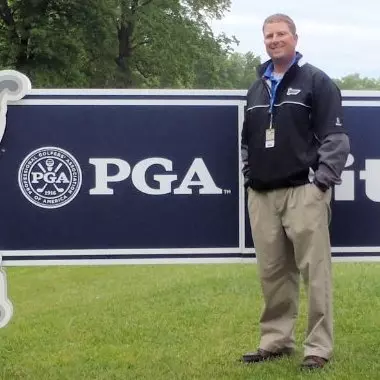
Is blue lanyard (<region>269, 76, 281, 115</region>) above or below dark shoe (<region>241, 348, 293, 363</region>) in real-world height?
above

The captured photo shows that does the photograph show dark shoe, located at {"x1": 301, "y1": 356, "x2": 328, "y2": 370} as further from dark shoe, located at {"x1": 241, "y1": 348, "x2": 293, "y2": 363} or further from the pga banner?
the pga banner

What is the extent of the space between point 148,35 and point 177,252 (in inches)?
1070

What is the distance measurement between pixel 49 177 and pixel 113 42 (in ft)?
84.3

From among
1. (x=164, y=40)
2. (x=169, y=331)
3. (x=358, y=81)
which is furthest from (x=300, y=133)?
(x=358, y=81)

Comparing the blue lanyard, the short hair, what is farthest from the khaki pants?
the short hair

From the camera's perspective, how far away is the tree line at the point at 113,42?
25484mm

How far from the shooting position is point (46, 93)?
13.2 feet

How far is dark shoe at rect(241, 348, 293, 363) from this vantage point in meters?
4.23

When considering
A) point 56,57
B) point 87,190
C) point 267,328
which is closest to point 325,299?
point 267,328

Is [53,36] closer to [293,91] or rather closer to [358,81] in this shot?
[293,91]

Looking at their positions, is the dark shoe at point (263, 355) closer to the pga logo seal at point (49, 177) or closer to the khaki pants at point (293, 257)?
the khaki pants at point (293, 257)

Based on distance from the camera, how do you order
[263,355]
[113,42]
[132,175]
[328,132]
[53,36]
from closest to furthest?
[328,132] → [132,175] → [263,355] → [53,36] → [113,42]

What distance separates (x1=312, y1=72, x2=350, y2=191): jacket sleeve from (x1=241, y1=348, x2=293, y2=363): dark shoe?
1.01m

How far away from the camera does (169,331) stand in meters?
5.04
